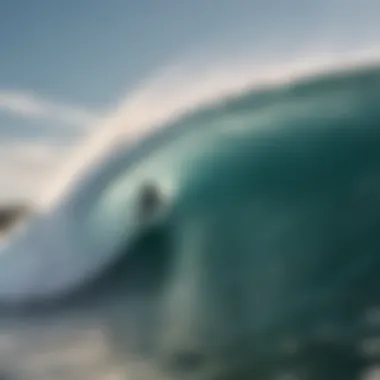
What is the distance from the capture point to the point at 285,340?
168cm

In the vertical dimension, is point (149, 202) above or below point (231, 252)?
above

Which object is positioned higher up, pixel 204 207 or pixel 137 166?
pixel 137 166

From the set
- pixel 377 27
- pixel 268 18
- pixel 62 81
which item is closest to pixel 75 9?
pixel 62 81

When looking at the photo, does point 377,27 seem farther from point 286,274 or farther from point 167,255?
point 167,255

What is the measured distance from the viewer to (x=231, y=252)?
172cm

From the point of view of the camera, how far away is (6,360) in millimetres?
1765

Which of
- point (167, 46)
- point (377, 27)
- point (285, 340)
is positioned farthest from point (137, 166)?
point (377, 27)

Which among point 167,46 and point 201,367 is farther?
point 167,46

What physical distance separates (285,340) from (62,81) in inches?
34.5

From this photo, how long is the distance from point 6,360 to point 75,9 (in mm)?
935

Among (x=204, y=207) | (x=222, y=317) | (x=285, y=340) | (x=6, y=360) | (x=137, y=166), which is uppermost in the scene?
(x=137, y=166)

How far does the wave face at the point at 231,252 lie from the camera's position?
1682 mm

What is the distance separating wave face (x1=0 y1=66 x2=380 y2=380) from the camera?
1.68 metres

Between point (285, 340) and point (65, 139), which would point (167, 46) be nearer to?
point (65, 139)
